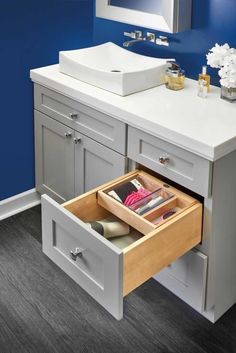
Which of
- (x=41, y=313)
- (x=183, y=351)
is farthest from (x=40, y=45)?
(x=183, y=351)

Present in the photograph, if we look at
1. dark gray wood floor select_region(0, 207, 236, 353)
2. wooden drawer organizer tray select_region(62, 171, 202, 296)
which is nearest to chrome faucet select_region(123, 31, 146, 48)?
wooden drawer organizer tray select_region(62, 171, 202, 296)

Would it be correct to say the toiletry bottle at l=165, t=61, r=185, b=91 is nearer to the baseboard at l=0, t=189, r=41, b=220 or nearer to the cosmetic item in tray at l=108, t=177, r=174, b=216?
the cosmetic item in tray at l=108, t=177, r=174, b=216

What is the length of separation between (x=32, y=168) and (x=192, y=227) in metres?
1.14

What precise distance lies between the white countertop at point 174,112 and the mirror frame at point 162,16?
0.23 metres

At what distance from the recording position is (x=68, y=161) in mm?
2617

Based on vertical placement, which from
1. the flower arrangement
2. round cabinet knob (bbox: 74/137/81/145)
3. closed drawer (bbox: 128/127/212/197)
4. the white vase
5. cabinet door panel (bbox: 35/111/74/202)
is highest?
the flower arrangement

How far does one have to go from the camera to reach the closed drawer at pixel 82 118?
7.39ft

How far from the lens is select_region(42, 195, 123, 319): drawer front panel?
1730 millimetres

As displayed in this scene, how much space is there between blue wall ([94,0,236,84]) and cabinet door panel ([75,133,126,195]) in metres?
0.49

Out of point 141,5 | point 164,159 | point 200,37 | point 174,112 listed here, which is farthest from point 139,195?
point 141,5

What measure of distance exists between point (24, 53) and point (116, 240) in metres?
1.03

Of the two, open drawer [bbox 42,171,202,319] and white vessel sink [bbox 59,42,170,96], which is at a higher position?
white vessel sink [bbox 59,42,170,96]

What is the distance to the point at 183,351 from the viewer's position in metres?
2.12

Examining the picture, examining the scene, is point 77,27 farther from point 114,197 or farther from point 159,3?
point 114,197
